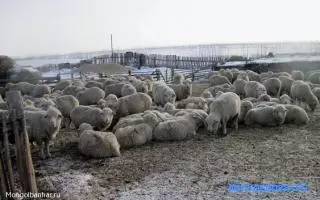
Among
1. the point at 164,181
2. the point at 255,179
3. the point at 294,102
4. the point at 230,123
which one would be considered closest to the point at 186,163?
the point at 164,181

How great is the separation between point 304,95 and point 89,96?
8.24 metres

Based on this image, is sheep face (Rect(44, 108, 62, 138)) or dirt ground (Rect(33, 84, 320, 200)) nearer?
dirt ground (Rect(33, 84, 320, 200))

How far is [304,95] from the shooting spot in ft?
43.8

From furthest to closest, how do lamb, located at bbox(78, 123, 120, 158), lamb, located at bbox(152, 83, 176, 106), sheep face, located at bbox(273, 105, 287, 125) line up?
lamb, located at bbox(152, 83, 176, 106) < sheep face, located at bbox(273, 105, 287, 125) < lamb, located at bbox(78, 123, 120, 158)

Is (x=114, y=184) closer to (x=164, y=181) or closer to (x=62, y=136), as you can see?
(x=164, y=181)

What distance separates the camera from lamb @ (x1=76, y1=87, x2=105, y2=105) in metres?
13.8

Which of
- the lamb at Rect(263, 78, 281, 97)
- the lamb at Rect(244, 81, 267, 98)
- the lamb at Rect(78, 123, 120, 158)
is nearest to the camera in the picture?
the lamb at Rect(78, 123, 120, 158)

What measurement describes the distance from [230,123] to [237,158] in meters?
3.10

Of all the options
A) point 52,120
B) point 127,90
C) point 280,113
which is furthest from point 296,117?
point 52,120

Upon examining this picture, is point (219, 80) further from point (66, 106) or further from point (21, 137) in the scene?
point (21, 137)

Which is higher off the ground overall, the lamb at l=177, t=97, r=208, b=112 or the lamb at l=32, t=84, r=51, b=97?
the lamb at l=32, t=84, r=51, b=97

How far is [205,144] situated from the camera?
9.02 meters

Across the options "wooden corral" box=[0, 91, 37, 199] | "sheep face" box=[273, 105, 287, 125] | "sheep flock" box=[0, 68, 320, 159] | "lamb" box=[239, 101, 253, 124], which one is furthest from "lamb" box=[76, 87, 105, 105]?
"wooden corral" box=[0, 91, 37, 199]

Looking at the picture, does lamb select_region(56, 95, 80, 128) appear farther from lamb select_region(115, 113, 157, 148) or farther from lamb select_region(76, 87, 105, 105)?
lamb select_region(115, 113, 157, 148)
